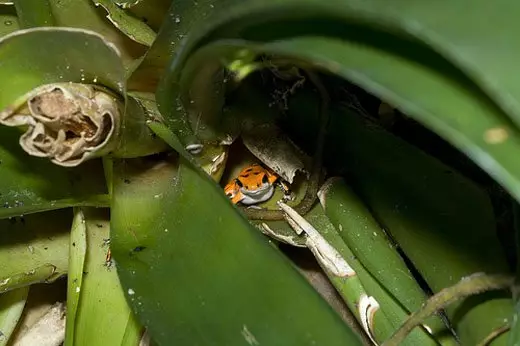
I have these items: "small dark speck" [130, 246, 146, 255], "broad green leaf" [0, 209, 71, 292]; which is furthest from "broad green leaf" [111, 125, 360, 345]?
"broad green leaf" [0, 209, 71, 292]

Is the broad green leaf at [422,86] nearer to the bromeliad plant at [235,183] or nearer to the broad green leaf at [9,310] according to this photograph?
the bromeliad plant at [235,183]

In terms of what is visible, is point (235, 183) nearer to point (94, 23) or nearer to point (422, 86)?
point (94, 23)

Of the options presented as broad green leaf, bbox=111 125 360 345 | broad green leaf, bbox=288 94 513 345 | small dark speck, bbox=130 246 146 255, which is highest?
broad green leaf, bbox=288 94 513 345

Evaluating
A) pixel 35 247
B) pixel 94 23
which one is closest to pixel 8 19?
pixel 94 23

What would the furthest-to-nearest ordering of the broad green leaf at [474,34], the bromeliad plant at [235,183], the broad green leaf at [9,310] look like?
1. the broad green leaf at [9,310]
2. the bromeliad plant at [235,183]
3. the broad green leaf at [474,34]

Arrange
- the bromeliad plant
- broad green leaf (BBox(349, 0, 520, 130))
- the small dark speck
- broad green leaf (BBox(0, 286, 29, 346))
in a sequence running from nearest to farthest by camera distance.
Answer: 1. broad green leaf (BBox(349, 0, 520, 130))
2. the bromeliad plant
3. the small dark speck
4. broad green leaf (BBox(0, 286, 29, 346))

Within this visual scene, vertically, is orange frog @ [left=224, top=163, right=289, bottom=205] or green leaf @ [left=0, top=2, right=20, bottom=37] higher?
orange frog @ [left=224, top=163, right=289, bottom=205]

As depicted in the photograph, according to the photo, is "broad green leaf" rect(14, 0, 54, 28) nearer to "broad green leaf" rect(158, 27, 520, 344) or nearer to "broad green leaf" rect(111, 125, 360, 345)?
"broad green leaf" rect(111, 125, 360, 345)

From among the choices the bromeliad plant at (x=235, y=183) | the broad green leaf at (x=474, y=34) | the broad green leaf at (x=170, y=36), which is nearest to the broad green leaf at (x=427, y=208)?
the bromeliad plant at (x=235, y=183)
